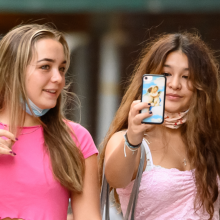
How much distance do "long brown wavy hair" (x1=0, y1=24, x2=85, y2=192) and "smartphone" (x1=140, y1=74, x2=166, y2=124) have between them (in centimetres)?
45

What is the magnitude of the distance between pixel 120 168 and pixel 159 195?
0.92 ft

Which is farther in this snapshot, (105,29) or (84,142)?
(105,29)

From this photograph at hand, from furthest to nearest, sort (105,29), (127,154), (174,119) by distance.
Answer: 1. (105,29)
2. (174,119)
3. (127,154)

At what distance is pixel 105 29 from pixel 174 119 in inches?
57.6

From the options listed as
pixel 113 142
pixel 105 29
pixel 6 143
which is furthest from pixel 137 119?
pixel 105 29

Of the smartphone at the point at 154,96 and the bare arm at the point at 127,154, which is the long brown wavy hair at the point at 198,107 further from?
the smartphone at the point at 154,96

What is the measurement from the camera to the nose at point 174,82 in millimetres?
2023

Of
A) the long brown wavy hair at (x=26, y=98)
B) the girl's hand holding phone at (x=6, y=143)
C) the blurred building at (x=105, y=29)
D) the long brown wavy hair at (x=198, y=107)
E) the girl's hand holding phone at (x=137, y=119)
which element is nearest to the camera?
the girl's hand holding phone at (x=137, y=119)

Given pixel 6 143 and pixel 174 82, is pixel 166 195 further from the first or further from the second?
pixel 6 143

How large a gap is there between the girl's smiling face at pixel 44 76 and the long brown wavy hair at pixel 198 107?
0.44 meters

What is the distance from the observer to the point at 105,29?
3342mm

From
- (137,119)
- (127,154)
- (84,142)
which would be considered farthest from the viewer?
(84,142)

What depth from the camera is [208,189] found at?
2.04 m

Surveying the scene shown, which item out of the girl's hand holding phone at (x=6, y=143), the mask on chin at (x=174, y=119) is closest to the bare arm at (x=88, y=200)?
the girl's hand holding phone at (x=6, y=143)
